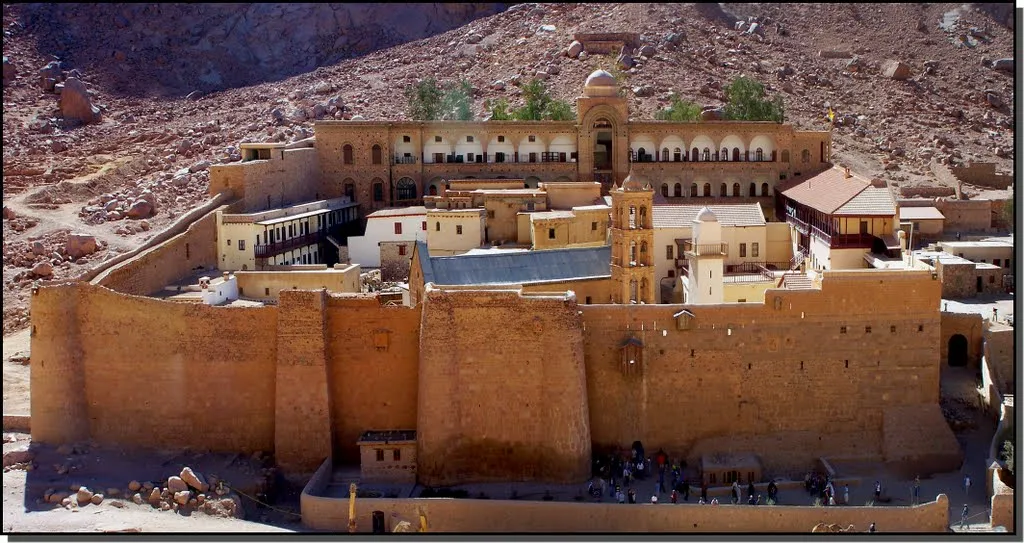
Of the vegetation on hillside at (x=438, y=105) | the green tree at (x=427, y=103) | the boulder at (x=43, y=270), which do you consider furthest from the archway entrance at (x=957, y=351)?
the boulder at (x=43, y=270)

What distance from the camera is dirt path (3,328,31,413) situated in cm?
3915

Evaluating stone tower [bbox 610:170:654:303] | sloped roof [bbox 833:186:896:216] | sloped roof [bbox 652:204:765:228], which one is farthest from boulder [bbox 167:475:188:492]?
sloped roof [bbox 833:186:896:216]

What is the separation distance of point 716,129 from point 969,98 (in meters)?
22.1

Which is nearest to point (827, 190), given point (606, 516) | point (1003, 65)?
point (606, 516)

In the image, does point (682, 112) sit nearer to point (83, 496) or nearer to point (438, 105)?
point (438, 105)

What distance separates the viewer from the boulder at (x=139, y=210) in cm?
5228

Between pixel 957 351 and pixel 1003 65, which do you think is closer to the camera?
pixel 957 351

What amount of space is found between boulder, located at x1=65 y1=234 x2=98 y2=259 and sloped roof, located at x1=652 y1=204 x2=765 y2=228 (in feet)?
60.0

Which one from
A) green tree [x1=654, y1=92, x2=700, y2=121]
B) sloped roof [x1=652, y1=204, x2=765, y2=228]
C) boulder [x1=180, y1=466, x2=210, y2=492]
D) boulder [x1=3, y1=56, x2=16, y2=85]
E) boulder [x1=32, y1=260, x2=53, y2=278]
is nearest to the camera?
boulder [x1=180, y1=466, x2=210, y2=492]

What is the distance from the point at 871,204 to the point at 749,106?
14.6 meters

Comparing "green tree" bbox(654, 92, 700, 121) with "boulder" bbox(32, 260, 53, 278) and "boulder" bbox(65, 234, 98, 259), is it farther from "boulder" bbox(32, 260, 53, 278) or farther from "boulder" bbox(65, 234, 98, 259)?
"boulder" bbox(32, 260, 53, 278)

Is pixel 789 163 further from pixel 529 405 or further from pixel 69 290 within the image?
pixel 69 290

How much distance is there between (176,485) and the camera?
105ft

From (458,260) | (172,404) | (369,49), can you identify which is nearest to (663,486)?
(458,260)
